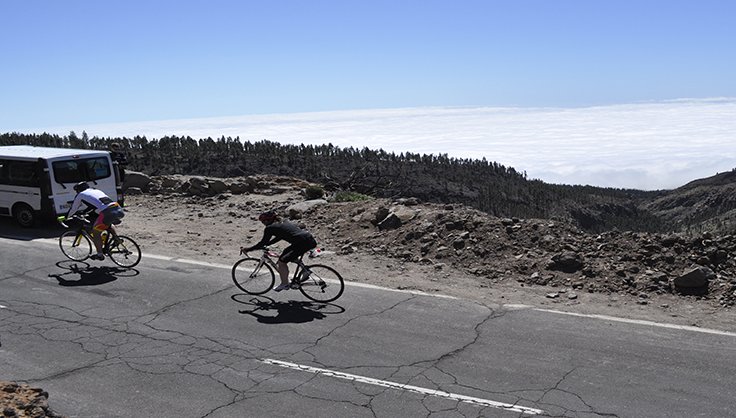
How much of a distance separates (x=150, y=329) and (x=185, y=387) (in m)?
2.32

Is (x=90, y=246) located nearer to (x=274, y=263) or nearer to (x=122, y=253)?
(x=122, y=253)

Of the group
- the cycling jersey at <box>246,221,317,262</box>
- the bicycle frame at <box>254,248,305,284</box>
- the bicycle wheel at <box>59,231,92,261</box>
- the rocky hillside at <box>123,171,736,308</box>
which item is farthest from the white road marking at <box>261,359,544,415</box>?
the bicycle wheel at <box>59,231,92,261</box>

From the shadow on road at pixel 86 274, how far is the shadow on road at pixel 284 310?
2.84 meters

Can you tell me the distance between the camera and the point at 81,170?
17031 mm

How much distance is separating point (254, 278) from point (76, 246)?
4.40m

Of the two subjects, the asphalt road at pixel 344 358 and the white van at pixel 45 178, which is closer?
the asphalt road at pixel 344 358

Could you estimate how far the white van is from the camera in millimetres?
16578

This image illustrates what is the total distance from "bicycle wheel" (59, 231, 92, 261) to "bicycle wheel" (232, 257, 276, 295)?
3.65 meters

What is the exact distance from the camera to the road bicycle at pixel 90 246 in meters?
13.0

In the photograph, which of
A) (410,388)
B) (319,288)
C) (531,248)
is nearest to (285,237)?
(319,288)

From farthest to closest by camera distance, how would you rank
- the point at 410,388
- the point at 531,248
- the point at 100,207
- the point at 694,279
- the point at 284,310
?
the point at 531,248 → the point at 100,207 → the point at 694,279 → the point at 284,310 → the point at 410,388

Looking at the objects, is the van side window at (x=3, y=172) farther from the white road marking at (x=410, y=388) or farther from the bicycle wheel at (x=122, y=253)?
the white road marking at (x=410, y=388)

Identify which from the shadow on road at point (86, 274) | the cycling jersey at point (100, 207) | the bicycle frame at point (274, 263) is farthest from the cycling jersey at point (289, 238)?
the cycling jersey at point (100, 207)

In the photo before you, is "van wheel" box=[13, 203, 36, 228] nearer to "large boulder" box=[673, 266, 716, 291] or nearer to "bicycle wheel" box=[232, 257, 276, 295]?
"bicycle wheel" box=[232, 257, 276, 295]
